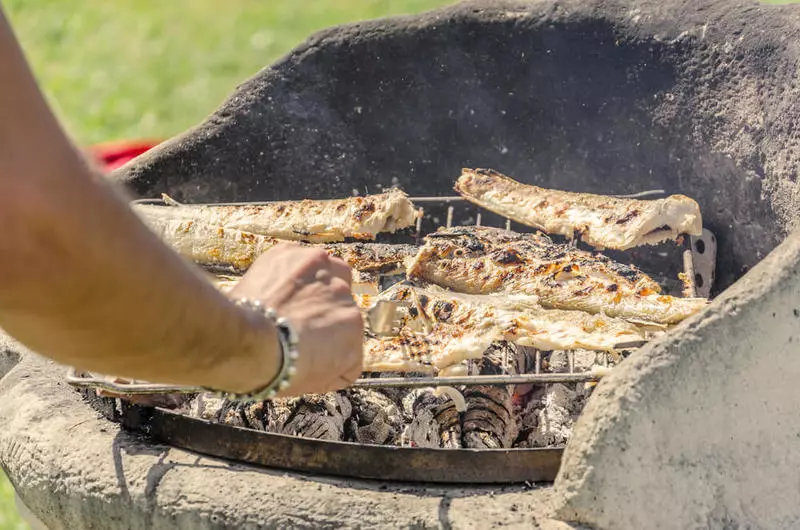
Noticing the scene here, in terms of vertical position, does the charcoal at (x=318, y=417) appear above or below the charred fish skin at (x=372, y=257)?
below

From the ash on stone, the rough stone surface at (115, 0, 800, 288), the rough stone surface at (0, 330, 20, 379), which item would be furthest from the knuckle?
the rough stone surface at (115, 0, 800, 288)

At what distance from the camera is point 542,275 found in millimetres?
2961

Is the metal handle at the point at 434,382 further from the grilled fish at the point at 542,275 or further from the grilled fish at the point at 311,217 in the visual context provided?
the grilled fish at the point at 311,217

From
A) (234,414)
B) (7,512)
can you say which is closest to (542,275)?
(234,414)

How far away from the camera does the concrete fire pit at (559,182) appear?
6.48 feet

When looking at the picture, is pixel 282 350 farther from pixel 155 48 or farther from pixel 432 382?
pixel 155 48

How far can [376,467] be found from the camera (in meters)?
2.22

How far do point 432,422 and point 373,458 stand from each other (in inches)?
20.3

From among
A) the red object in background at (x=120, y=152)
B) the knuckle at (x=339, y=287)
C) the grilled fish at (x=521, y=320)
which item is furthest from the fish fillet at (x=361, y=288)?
the red object in background at (x=120, y=152)

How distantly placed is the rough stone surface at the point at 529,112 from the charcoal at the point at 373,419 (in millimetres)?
1408

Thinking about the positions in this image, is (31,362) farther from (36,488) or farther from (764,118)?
(764,118)

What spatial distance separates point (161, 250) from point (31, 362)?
1888 mm

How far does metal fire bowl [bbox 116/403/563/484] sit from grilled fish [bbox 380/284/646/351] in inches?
17.7

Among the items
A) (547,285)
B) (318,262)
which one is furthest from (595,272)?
(318,262)
